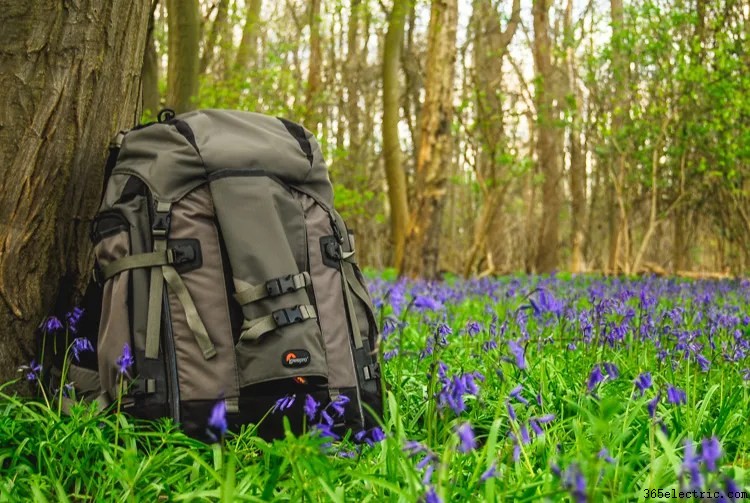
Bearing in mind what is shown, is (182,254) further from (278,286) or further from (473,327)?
(473,327)

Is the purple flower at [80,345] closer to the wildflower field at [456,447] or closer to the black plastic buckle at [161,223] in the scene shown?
the wildflower field at [456,447]

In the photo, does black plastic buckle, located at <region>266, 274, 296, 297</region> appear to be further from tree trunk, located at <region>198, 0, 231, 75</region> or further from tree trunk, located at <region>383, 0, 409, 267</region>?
tree trunk, located at <region>383, 0, 409, 267</region>

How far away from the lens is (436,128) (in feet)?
32.4

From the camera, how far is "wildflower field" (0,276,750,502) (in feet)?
5.03

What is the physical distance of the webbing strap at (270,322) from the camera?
Answer: 2.41m

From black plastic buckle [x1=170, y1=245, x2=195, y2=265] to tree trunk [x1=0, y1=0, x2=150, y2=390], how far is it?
2.10 feet

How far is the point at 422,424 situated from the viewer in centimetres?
269

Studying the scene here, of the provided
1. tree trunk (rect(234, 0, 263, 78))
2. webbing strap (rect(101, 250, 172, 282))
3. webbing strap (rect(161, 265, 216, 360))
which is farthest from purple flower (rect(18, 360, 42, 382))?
tree trunk (rect(234, 0, 263, 78))

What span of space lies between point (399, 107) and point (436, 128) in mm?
4348

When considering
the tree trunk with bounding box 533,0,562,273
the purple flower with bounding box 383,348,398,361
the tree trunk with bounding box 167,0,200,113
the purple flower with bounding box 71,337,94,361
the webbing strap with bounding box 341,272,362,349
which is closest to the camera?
the purple flower with bounding box 71,337,94,361

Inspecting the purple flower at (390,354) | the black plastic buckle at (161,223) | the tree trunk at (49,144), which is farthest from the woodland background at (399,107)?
the purple flower at (390,354)

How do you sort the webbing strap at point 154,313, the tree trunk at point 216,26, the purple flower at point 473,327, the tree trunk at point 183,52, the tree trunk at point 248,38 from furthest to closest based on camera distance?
the tree trunk at point 248,38 → the tree trunk at point 216,26 → the tree trunk at point 183,52 → the purple flower at point 473,327 → the webbing strap at point 154,313

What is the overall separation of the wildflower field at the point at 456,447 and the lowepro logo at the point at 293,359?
0.39 feet

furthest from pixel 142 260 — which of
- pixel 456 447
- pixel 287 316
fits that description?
pixel 456 447
